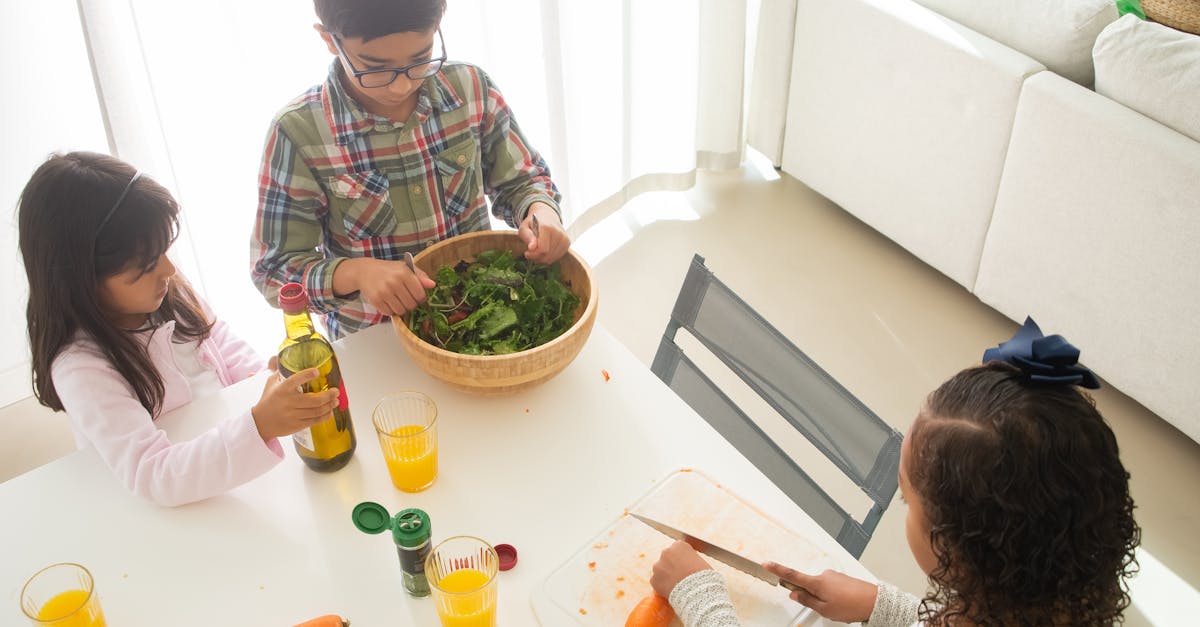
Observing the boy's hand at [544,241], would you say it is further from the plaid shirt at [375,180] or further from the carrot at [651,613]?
the carrot at [651,613]

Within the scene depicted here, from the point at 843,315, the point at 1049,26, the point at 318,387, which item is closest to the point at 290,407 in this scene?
the point at 318,387

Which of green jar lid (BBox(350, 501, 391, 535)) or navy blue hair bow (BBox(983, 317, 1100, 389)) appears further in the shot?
green jar lid (BBox(350, 501, 391, 535))

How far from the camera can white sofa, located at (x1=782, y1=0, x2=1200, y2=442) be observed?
87.4 inches

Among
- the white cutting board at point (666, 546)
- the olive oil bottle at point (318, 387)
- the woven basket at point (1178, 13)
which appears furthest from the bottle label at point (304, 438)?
the woven basket at point (1178, 13)

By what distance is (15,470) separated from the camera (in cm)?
228

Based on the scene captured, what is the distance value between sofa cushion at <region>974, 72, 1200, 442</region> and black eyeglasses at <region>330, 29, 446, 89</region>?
1628 millimetres

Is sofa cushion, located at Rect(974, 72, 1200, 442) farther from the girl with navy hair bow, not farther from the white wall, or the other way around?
the white wall

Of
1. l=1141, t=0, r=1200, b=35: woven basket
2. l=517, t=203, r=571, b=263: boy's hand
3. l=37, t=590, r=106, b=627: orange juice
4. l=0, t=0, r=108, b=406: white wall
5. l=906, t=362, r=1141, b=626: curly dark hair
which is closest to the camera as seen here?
l=906, t=362, r=1141, b=626: curly dark hair

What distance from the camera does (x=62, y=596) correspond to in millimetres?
1116

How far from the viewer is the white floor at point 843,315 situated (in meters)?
2.16

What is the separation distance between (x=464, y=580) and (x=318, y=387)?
35cm

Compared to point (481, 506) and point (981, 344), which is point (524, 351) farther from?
point (981, 344)

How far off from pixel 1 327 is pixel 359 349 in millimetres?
1220

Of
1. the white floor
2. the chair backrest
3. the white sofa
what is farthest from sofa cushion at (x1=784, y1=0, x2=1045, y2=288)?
the chair backrest
